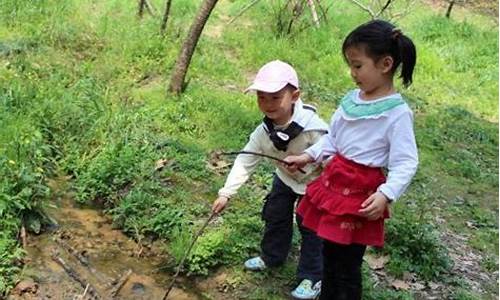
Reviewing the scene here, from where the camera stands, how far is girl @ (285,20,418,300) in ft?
8.91

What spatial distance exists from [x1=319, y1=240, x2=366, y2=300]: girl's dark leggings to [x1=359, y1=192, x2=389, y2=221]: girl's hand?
1.00 feet

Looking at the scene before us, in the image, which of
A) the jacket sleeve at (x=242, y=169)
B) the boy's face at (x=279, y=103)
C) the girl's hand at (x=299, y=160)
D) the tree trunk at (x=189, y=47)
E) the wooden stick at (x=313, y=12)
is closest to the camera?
the girl's hand at (x=299, y=160)

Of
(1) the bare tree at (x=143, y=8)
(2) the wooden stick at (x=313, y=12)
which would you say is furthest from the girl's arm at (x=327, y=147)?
(2) the wooden stick at (x=313, y=12)

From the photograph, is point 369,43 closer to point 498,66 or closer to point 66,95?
point 66,95

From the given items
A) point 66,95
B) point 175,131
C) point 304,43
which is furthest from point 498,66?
point 66,95

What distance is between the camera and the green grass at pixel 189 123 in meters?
4.31

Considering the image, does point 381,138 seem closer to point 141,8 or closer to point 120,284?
point 120,284

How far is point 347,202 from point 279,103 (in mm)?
675

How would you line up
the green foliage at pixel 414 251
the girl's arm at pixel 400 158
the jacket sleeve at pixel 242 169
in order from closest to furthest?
1. the girl's arm at pixel 400 158
2. the jacket sleeve at pixel 242 169
3. the green foliage at pixel 414 251

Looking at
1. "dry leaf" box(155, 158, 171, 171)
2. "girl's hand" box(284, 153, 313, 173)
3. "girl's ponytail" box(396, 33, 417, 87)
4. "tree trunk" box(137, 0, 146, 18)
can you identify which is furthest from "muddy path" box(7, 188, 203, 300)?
"tree trunk" box(137, 0, 146, 18)

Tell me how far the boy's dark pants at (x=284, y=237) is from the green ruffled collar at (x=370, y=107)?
914 millimetres

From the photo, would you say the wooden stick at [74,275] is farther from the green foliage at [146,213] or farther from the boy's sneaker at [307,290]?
the boy's sneaker at [307,290]

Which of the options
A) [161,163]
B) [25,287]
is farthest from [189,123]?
[25,287]

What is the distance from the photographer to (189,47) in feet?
20.9
